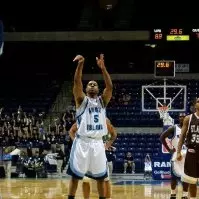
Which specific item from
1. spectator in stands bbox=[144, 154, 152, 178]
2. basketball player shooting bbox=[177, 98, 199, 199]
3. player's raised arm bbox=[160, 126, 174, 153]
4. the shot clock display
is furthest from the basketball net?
basketball player shooting bbox=[177, 98, 199, 199]

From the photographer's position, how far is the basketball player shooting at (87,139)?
279 inches

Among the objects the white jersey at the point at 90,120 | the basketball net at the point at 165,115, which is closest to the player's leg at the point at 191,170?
Result: the white jersey at the point at 90,120

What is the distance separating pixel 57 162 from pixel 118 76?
8.44m

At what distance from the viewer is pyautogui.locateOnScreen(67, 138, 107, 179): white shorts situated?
7078 millimetres

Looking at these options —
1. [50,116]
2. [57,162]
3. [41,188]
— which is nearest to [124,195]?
[41,188]

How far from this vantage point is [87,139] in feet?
23.6

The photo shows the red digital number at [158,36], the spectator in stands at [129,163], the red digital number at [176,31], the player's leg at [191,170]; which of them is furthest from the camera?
the red digital number at [158,36]

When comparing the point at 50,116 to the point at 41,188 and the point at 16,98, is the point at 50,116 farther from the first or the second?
the point at 41,188

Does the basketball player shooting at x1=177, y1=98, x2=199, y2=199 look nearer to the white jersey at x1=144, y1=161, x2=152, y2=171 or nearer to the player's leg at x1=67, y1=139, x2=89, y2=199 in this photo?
the player's leg at x1=67, y1=139, x2=89, y2=199

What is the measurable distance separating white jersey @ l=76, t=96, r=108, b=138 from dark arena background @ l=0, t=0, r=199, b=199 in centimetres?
959

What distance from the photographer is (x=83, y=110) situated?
7.25m

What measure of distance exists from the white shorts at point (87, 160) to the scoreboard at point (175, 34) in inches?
561

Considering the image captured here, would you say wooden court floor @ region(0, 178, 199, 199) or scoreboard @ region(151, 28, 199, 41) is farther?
scoreboard @ region(151, 28, 199, 41)

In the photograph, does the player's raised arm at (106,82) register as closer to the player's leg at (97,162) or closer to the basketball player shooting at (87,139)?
the basketball player shooting at (87,139)
